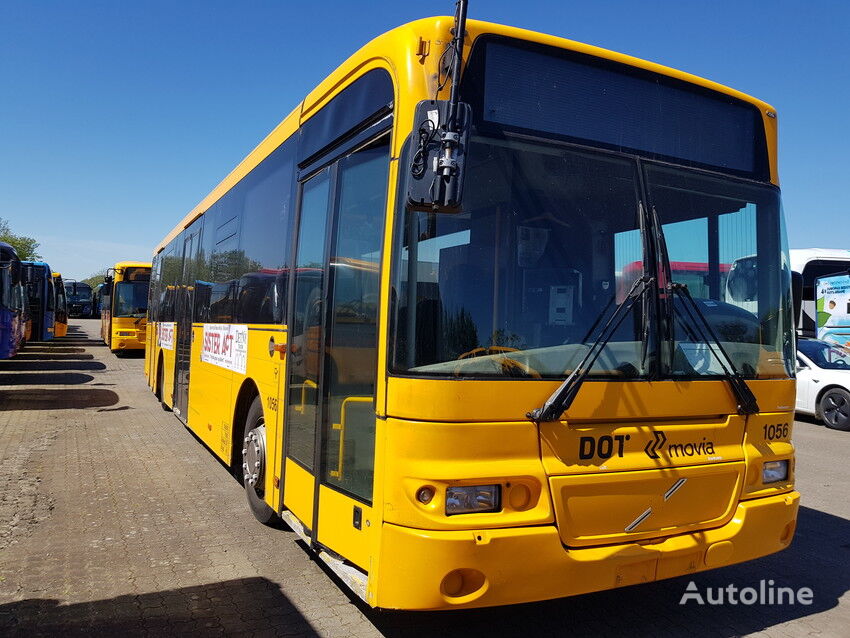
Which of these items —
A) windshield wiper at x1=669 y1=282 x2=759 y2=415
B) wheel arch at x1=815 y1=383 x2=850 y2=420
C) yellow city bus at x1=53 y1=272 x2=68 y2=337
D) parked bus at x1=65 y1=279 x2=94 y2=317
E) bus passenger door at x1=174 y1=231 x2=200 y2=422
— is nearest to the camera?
windshield wiper at x1=669 y1=282 x2=759 y2=415

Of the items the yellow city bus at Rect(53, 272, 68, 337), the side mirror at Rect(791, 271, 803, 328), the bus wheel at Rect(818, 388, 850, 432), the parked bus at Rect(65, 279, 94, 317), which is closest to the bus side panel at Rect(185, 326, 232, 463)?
the side mirror at Rect(791, 271, 803, 328)

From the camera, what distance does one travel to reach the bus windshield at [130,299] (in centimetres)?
2517

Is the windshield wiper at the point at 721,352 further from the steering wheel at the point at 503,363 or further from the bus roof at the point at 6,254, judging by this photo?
the bus roof at the point at 6,254

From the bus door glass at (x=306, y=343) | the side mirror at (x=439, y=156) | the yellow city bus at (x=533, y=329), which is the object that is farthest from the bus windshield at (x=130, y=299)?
the side mirror at (x=439, y=156)

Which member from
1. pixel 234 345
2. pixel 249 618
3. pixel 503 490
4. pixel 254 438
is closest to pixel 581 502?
pixel 503 490

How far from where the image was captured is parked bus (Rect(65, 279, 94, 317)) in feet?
195

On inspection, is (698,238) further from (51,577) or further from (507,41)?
(51,577)

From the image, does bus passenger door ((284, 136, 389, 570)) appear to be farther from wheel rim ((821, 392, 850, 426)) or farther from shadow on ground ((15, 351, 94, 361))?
shadow on ground ((15, 351, 94, 361))

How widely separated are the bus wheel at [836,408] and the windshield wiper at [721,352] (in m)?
10.3

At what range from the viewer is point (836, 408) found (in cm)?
1261

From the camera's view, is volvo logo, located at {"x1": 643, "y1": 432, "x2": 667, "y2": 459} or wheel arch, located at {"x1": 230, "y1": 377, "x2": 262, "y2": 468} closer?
volvo logo, located at {"x1": 643, "y1": 432, "x2": 667, "y2": 459}

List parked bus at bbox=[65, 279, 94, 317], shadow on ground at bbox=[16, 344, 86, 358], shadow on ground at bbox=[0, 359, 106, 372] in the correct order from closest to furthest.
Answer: shadow on ground at bbox=[0, 359, 106, 372], shadow on ground at bbox=[16, 344, 86, 358], parked bus at bbox=[65, 279, 94, 317]

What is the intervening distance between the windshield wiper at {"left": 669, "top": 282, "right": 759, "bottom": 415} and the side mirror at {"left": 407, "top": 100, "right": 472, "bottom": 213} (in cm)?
141

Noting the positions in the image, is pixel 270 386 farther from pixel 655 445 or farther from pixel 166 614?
pixel 655 445
